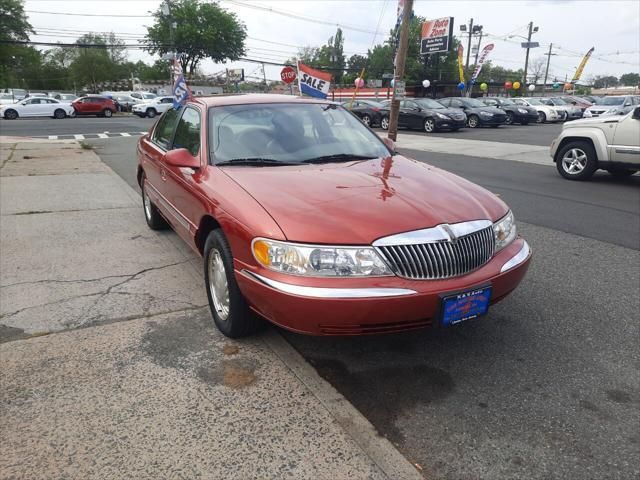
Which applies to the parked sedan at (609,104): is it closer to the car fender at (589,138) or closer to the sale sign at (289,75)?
the sale sign at (289,75)

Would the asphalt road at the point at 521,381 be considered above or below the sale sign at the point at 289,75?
below

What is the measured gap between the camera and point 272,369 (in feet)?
9.52

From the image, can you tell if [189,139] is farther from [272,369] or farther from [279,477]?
[279,477]

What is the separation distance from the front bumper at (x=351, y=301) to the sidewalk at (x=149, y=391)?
1.45 ft

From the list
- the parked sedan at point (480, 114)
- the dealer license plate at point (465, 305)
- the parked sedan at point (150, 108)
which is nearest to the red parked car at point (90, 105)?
the parked sedan at point (150, 108)

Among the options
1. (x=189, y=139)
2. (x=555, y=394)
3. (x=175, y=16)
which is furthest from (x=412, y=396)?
(x=175, y=16)

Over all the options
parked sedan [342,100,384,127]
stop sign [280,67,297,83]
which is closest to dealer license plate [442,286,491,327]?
stop sign [280,67,297,83]

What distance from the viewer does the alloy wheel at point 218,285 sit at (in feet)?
10.4

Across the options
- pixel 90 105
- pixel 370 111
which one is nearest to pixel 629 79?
pixel 370 111

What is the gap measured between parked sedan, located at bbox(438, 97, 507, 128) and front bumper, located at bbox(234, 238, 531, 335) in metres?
23.9

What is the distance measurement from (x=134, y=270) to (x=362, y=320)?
2.79 m

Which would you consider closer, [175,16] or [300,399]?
[300,399]

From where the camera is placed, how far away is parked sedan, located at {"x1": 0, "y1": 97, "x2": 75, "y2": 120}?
3175cm

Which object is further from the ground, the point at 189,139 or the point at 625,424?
the point at 189,139
